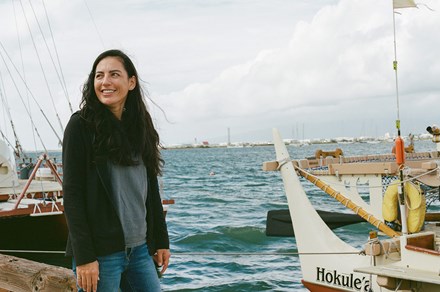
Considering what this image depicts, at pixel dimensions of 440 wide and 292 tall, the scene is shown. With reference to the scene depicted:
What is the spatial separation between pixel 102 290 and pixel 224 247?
13.7 metres

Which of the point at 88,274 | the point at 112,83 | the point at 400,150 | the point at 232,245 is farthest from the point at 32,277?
the point at 232,245

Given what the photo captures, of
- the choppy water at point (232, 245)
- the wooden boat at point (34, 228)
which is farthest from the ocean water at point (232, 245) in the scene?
the wooden boat at point (34, 228)

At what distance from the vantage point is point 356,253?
786 cm

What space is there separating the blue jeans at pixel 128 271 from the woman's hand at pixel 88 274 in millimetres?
77

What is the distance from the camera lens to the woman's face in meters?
3.14

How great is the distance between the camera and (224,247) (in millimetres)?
16547

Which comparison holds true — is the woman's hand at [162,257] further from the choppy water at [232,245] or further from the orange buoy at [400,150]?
the orange buoy at [400,150]

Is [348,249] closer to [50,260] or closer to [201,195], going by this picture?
[50,260]

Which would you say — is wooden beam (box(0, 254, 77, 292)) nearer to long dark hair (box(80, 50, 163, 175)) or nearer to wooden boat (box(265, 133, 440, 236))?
long dark hair (box(80, 50, 163, 175))

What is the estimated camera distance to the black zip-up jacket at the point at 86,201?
2.87 meters

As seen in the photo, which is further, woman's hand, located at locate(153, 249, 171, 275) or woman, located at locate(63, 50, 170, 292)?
woman's hand, located at locate(153, 249, 171, 275)

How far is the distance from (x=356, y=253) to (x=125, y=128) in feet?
17.7

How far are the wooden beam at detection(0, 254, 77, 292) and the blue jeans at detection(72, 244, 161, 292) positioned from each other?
0.27 ft

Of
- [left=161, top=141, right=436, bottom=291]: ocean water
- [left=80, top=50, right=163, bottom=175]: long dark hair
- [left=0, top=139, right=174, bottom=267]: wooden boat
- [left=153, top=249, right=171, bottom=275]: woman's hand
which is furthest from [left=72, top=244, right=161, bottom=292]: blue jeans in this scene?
[left=0, top=139, right=174, bottom=267]: wooden boat
